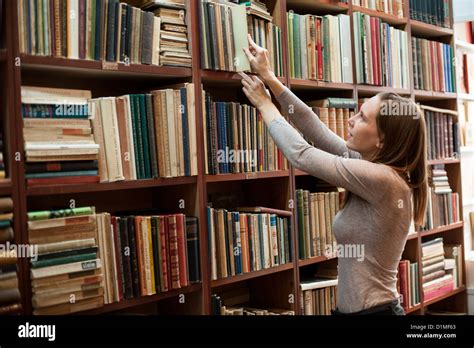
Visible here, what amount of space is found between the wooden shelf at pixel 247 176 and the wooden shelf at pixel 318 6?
901 millimetres

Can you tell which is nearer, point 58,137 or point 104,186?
point 58,137

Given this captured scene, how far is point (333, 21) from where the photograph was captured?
284 cm

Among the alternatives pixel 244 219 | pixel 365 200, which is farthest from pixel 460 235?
pixel 365 200

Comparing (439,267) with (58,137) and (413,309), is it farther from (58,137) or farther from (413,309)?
(58,137)

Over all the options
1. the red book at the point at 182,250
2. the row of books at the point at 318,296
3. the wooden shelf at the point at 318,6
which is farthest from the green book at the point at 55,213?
the wooden shelf at the point at 318,6

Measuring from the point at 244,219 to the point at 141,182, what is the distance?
532 millimetres

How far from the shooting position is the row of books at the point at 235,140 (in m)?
2.24

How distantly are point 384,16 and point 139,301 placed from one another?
2.21 meters

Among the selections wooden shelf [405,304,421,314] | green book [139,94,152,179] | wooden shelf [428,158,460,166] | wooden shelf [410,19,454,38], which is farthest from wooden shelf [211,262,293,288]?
wooden shelf [410,19,454,38]

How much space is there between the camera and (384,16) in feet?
10.6

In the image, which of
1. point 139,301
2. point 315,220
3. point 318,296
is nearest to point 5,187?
point 139,301

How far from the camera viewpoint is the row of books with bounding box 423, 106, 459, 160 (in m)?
3.55

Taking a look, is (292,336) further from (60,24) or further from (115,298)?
(60,24)

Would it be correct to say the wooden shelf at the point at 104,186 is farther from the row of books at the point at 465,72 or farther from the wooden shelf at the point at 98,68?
the row of books at the point at 465,72
